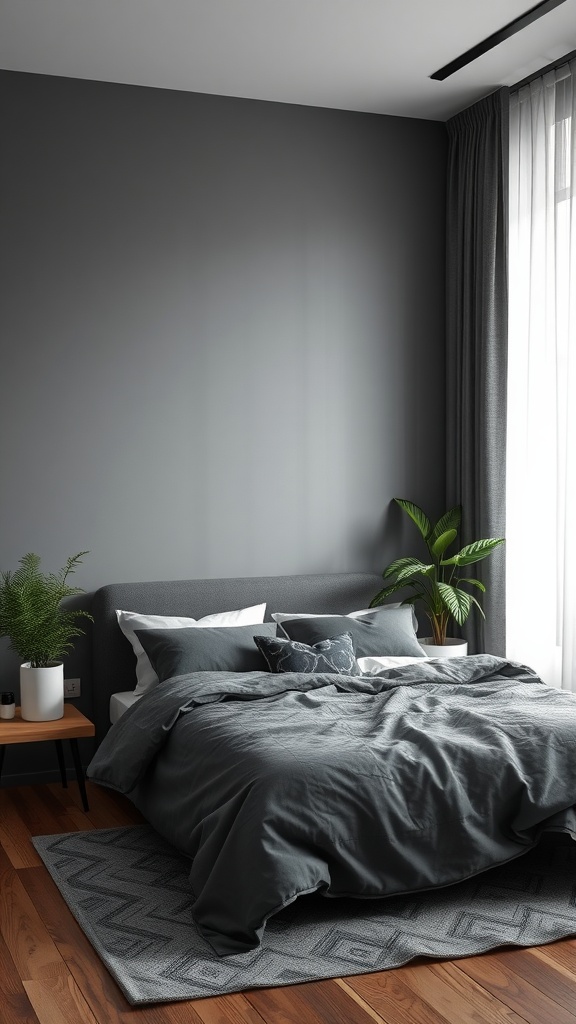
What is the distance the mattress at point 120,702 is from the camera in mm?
4539

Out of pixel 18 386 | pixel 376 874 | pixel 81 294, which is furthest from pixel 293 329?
pixel 376 874

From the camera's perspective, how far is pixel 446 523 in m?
5.34

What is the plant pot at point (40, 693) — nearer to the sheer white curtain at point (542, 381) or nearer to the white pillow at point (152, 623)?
the white pillow at point (152, 623)

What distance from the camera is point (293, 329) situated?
5.27 m

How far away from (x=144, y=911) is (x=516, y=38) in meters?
3.72

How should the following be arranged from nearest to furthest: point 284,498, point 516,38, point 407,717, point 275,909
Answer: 1. point 275,909
2. point 407,717
3. point 516,38
4. point 284,498

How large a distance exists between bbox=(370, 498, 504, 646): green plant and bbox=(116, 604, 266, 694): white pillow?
27.9 inches

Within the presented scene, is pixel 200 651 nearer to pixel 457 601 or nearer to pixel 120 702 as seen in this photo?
pixel 120 702

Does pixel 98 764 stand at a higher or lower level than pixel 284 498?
lower

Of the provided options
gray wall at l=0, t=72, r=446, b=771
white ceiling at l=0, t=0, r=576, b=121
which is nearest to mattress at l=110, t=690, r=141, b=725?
gray wall at l=0, t=72, r=446, b=771

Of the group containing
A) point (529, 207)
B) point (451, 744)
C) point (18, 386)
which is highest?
point (529, 207)

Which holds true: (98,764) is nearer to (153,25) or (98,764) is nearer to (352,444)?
(352,444)

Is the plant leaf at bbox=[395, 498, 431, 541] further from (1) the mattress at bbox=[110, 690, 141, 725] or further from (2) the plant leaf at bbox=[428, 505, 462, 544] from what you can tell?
(1) the mattress at bbox=[110, 690, 141, 725]

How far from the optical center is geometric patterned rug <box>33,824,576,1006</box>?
2.80 meters
